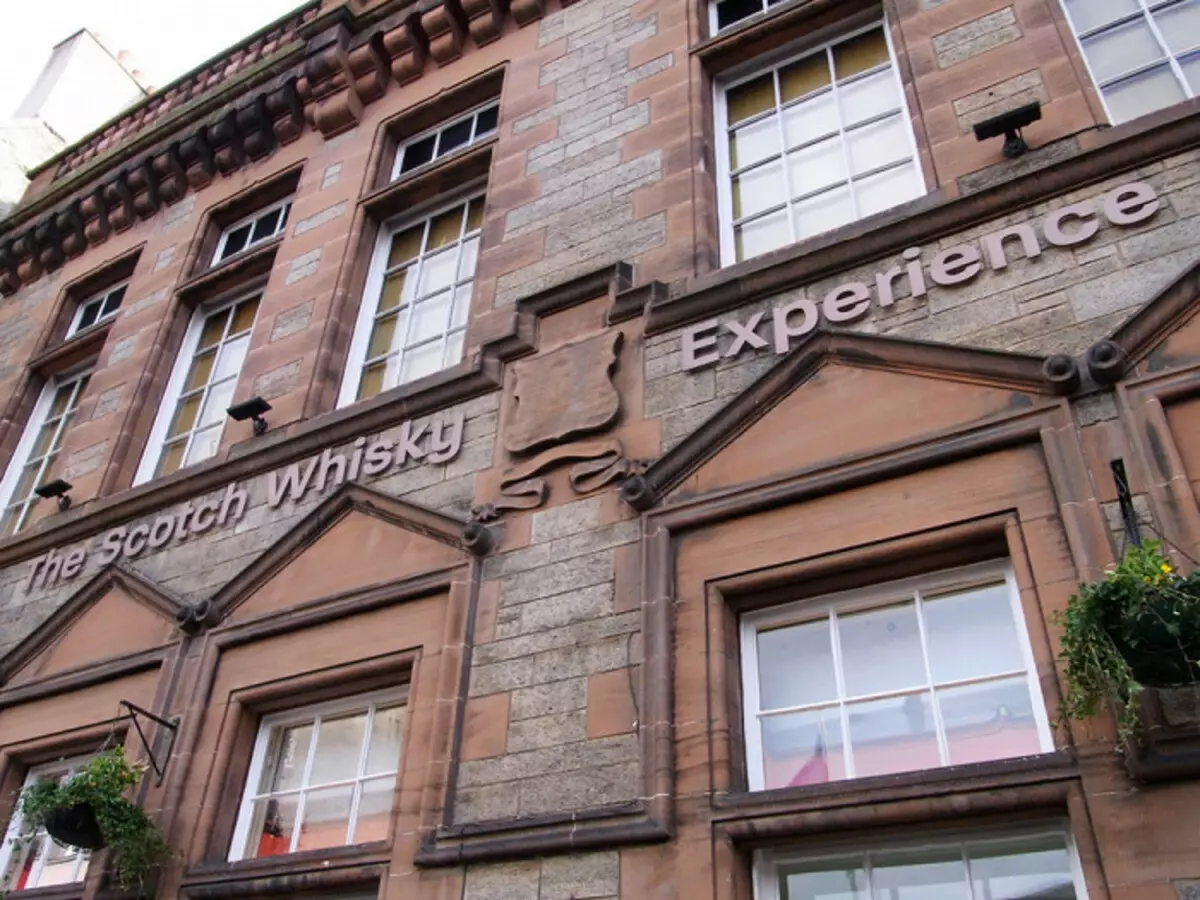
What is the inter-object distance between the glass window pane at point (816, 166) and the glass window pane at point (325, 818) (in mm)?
4987

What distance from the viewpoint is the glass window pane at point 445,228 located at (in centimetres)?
959

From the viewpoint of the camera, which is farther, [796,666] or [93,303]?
[93,303]

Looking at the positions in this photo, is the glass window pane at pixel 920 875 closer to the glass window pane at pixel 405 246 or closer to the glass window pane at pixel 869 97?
the glass window pane at pixel 869 97

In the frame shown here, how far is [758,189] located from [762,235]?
0.49 m

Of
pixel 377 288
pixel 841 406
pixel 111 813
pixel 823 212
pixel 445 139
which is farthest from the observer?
pixel 445 139

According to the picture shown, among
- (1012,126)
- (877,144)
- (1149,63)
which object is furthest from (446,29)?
(1149,63)

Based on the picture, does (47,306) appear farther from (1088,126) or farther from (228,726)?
(1088,126)

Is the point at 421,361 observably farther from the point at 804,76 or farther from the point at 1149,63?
the point at 1149,63

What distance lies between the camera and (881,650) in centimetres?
513

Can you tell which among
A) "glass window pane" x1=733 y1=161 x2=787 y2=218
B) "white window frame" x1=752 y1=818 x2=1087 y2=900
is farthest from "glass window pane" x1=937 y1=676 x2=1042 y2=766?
"glass window pane" x1=733 y1=161 x2=787 y2=218

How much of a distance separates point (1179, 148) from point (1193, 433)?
6.19ft

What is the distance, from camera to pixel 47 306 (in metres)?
12.8

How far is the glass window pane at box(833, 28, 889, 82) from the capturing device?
8.04 meters

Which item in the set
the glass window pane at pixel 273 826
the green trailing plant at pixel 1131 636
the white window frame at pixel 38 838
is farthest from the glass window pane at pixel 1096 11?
the white window frame at pixel 38 838
